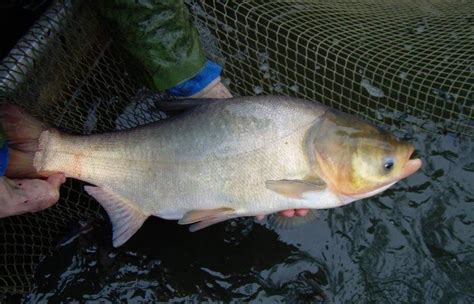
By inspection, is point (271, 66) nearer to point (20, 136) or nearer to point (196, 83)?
point (196, 83)

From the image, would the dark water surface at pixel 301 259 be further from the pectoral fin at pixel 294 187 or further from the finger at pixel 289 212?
the pectoral fin at pixel 294 187

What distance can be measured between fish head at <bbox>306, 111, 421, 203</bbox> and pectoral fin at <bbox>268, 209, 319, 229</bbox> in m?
0.81

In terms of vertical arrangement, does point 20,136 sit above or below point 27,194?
above

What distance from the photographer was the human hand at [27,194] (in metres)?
2.70

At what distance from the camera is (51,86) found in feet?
11.5

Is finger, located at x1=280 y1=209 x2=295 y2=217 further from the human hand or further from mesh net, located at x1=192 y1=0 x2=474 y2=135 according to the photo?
the human hand

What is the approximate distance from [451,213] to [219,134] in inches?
71.8

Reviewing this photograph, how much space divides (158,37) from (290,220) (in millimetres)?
1439

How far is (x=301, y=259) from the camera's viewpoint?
336cm

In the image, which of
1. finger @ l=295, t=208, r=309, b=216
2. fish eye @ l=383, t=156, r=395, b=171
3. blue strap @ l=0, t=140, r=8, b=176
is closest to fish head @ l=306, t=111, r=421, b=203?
fish eye @ l=383, t=156, r=395, b=171

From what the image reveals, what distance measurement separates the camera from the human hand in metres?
2.70

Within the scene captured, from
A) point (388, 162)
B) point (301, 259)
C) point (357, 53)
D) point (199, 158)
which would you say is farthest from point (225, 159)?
point (357, 53)

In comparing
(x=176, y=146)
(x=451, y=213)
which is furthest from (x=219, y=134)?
(x=451, y=213)

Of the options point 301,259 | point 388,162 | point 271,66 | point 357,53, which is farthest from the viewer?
point 271,66
